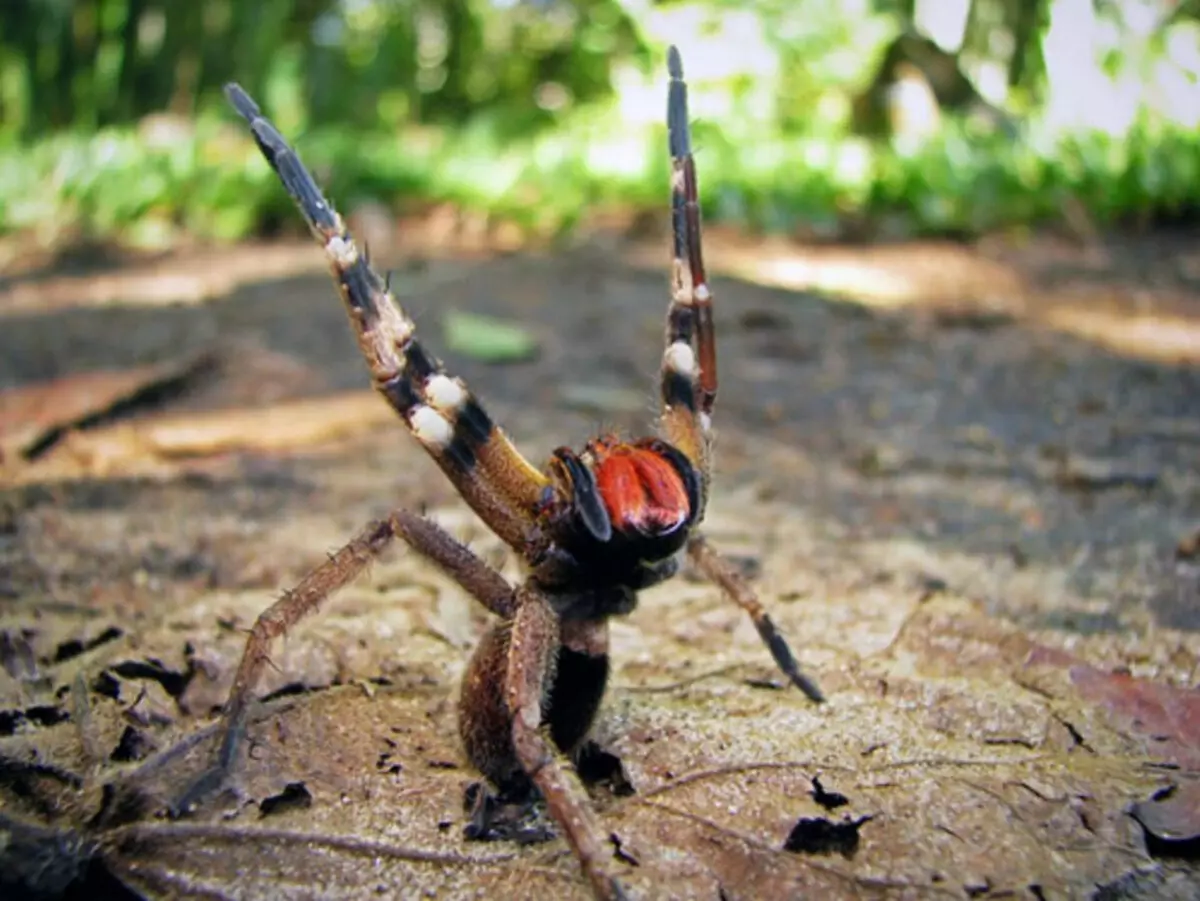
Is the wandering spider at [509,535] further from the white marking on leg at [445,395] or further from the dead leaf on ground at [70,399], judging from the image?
the dead leaf on ground at [70,399]

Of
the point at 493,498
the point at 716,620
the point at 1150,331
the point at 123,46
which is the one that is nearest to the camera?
the point at 493,498

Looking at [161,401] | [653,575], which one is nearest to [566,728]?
[653,575]

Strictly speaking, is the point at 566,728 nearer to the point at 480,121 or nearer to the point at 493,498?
the point at 493,498

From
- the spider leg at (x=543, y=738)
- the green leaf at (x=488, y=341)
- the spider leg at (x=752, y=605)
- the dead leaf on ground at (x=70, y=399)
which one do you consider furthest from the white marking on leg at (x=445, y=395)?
the green leaf at (x=488, y=341)

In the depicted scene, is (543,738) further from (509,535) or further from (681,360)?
(681,360)

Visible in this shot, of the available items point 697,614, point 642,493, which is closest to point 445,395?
point 642,493

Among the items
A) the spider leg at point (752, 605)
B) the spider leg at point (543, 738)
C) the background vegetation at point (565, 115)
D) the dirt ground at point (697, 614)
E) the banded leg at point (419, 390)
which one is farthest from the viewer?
the background vegetation at point (565, 115)
